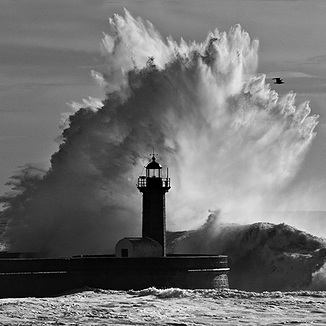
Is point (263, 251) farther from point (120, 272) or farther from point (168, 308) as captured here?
point (168, 308)

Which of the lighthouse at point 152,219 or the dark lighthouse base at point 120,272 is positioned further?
the lighthouse at point 152,219

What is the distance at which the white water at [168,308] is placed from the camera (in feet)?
105

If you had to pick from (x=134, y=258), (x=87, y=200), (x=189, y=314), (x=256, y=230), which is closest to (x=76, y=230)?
(x=87, y=200)

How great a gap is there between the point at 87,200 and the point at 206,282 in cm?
1286

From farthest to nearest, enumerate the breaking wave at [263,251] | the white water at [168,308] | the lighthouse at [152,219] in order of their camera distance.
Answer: the breaking wave at [263,251], the lighthouse at [152,219], the white water at [168,308]

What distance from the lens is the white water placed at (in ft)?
105

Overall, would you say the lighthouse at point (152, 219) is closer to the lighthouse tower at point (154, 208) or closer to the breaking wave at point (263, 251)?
the lighthouse tower at point (154, 208)

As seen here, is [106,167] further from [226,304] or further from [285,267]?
[226,304]

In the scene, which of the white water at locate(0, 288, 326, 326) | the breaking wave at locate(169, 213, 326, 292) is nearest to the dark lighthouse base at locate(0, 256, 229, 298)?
the white water at locate(0, 288, 326, 326)

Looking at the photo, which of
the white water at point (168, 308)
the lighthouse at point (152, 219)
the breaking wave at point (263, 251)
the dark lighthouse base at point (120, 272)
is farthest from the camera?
the breaking wave at point (263, 251)

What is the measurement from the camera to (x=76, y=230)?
49.2m

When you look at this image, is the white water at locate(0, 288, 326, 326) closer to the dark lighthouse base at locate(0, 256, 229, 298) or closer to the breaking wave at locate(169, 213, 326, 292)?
the dark lighthouse base at locate(0, 256, 229, 298)

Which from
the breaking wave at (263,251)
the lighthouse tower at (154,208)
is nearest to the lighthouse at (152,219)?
the lighthouse tower at (154,208)

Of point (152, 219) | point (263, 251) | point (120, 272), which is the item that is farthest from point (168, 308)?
point (263, 251)
